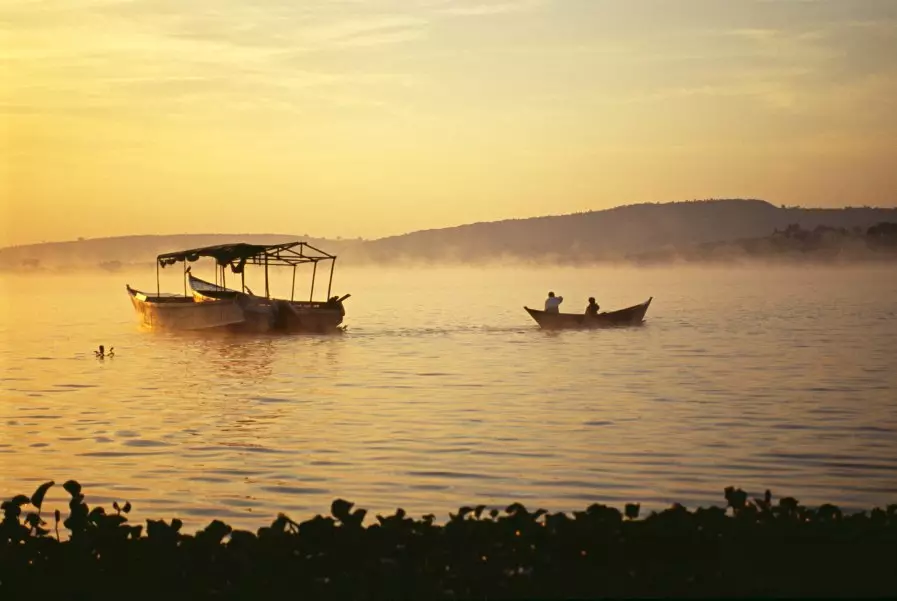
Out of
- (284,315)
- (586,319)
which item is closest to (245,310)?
(284,315)

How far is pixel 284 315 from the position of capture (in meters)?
63.4

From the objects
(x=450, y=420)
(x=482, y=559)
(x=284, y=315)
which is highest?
(x=284, y=315)

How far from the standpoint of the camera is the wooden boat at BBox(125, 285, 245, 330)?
6281cm

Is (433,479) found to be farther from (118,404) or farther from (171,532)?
(118,404)

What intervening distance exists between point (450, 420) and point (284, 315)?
113 ft

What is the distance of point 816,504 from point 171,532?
10.7m

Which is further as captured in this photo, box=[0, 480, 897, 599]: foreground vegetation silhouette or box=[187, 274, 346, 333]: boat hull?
box=[187, 274, 346, 333]: boat hull

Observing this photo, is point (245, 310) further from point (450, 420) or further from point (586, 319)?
point (450, 420)

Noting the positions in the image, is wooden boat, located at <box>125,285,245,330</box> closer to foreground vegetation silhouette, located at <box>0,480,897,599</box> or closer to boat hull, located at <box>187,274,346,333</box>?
boat hull, located at <box>187,274,346,333</box>

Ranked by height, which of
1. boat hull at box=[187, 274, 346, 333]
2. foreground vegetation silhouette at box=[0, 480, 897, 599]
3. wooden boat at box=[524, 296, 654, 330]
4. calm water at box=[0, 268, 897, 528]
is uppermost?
boat hull at box=[187, 274, 346, 333]

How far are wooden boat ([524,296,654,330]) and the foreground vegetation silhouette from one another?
1903 inches

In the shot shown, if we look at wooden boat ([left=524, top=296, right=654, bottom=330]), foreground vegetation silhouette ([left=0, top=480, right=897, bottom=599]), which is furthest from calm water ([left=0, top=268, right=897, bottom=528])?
foreground vegetation silhouette ([left=0, top=480, right=897, bottom=599])

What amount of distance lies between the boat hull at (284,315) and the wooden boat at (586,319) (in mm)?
9770

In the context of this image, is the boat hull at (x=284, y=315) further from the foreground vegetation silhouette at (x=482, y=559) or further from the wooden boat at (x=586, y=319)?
the foreground vegetation silhouette at (x=482, y=559)
